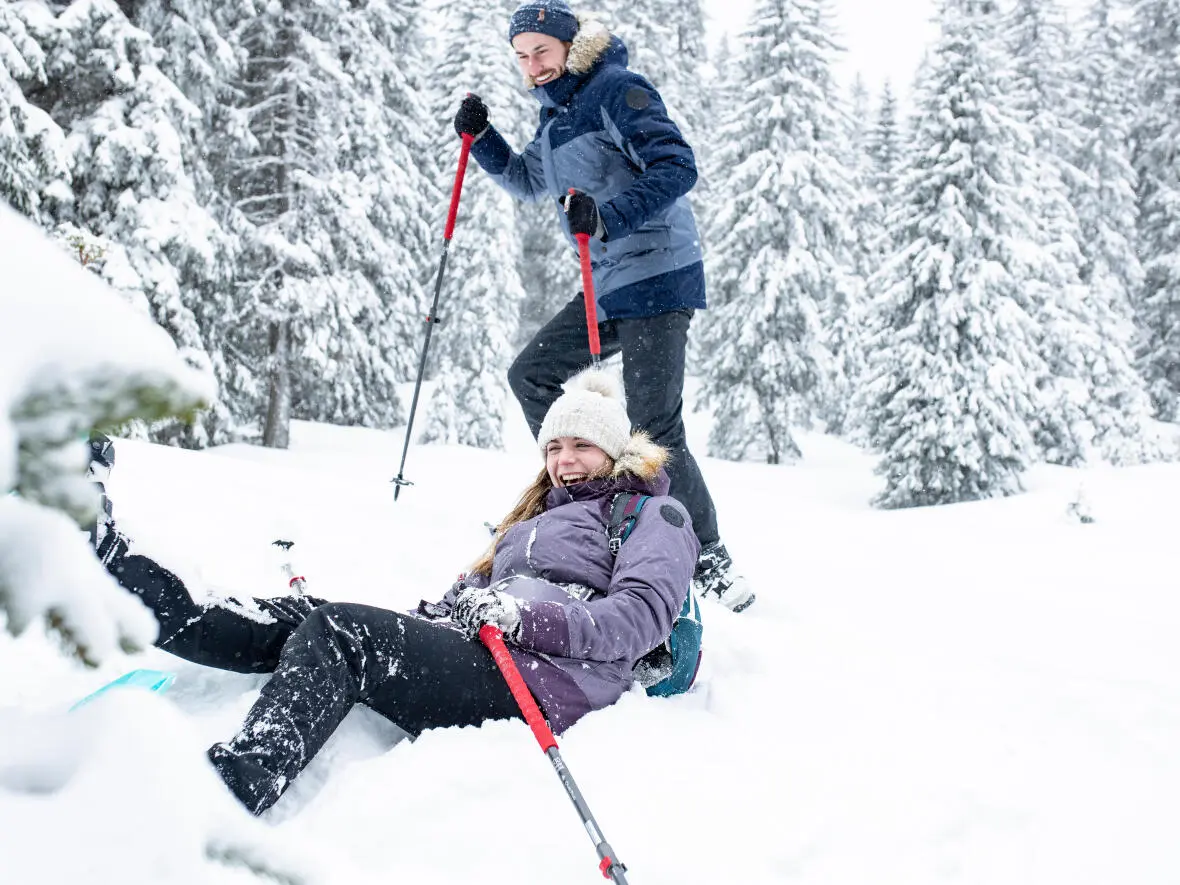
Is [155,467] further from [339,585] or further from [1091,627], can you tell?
[1091,627]

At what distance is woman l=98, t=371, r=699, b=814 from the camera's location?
2283 mm

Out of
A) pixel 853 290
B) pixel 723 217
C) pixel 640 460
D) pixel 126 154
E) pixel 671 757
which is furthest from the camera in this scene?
pixel 853 290

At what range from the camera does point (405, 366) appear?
23359 mm

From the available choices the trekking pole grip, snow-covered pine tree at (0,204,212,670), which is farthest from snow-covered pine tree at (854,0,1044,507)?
snow-covered pine tree at (0,204,212,670)

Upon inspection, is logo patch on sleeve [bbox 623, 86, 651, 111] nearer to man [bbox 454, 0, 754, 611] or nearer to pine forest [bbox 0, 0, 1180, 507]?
man [bbox 454, 0, 754, 611]

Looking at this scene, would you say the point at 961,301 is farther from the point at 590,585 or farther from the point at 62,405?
the point at 62,405

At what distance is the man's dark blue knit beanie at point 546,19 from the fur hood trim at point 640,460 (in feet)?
7.11

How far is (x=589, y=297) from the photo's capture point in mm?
4309

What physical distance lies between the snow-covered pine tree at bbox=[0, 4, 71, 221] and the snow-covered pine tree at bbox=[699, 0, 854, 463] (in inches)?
589

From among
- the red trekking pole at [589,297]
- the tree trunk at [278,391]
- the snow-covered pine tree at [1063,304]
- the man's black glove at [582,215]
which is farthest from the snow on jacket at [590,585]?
A: the snow-covered pine tree at [1063,304]

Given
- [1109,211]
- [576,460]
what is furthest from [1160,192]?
[576,460]

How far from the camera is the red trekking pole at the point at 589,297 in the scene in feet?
13.8

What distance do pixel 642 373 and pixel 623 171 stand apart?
3.43 feet

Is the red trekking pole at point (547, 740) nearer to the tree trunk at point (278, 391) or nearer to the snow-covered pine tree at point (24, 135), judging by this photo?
the snow-covered pine tree at point (24, 135)
